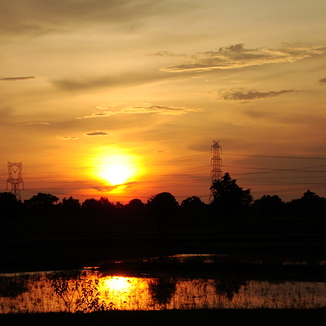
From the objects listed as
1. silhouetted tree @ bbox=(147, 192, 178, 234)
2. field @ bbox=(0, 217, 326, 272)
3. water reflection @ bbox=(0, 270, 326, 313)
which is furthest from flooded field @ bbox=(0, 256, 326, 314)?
silhouetted tree @ bbox=(147, 192, 178, 234)

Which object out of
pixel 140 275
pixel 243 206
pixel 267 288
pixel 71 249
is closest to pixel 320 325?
pixel 267 288

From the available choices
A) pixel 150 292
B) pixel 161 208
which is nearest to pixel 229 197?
pixel 161 208

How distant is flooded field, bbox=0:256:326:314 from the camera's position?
2648 cm

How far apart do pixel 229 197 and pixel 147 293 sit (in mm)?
111421

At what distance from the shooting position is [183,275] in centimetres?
3897

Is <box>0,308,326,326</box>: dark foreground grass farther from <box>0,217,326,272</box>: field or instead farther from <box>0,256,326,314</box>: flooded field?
<box>0,217,326,272</box>: field

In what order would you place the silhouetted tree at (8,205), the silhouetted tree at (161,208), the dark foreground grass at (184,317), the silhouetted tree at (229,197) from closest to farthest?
the dark foreground grass at (184,317)
the silhouetted tree at (161,208)
the silhouetted tree at (8,205)
the silhouetted tree at (229,197)

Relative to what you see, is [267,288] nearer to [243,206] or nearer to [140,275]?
[140,275]

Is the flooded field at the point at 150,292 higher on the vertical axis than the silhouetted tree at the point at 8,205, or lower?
lower

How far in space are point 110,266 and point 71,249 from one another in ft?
58.5

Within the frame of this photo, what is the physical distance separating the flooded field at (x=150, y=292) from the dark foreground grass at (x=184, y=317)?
78.8 inches

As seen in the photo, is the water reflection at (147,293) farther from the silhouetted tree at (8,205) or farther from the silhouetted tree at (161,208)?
the silhouetted tree at (8,205)

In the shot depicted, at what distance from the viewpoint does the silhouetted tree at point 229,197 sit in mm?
138325

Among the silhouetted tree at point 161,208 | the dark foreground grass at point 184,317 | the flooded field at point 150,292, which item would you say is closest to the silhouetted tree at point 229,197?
the silhouetted tree at point 161,208
